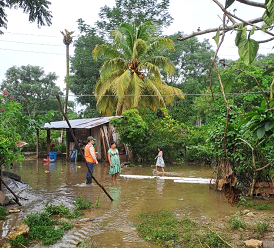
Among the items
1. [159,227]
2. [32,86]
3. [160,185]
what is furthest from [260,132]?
[32,86]

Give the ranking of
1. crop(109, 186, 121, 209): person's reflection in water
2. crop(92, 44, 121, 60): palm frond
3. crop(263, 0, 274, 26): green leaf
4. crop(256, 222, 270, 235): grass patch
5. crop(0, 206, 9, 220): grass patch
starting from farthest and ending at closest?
crop(92, 44, 121, 60): palm frond
crop(109, 186, 121, 209): person's reflection in water
crop(0, 206, 9, 220): grass patch
crop(256, 222, 270, 235): grass patch
crop(263, 0, 274, 26): green leaf

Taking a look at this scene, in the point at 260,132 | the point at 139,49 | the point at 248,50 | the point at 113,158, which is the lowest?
the point at 113,158

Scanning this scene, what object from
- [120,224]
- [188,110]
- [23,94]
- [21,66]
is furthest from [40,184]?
[21,66]

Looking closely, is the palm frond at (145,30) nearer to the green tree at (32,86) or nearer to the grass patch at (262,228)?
the green tree at (32,86)

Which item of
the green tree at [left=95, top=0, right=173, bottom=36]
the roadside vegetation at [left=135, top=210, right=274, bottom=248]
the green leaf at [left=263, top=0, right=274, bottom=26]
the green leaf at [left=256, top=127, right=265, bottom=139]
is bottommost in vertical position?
the roadside vegetation at [left=135, top=210, right=274, bottom=248]

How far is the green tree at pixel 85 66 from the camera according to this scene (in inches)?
1020

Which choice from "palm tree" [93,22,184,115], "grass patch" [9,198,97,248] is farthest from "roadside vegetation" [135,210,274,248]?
"palm tree" [93,22,184,115]

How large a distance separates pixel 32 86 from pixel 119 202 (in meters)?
26.0

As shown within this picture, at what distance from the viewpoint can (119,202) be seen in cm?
833

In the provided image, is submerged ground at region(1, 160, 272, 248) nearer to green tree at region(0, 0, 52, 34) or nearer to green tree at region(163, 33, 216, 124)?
green tree at region(0, 0, 52, 34)

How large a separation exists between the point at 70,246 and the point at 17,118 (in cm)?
357

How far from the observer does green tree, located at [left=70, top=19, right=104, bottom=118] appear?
25.9m

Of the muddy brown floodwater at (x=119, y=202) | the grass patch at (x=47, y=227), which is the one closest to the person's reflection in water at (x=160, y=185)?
the muddy brown floodwater at (x=119, y=202)

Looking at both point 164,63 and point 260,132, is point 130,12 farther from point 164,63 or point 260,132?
point 260,132
